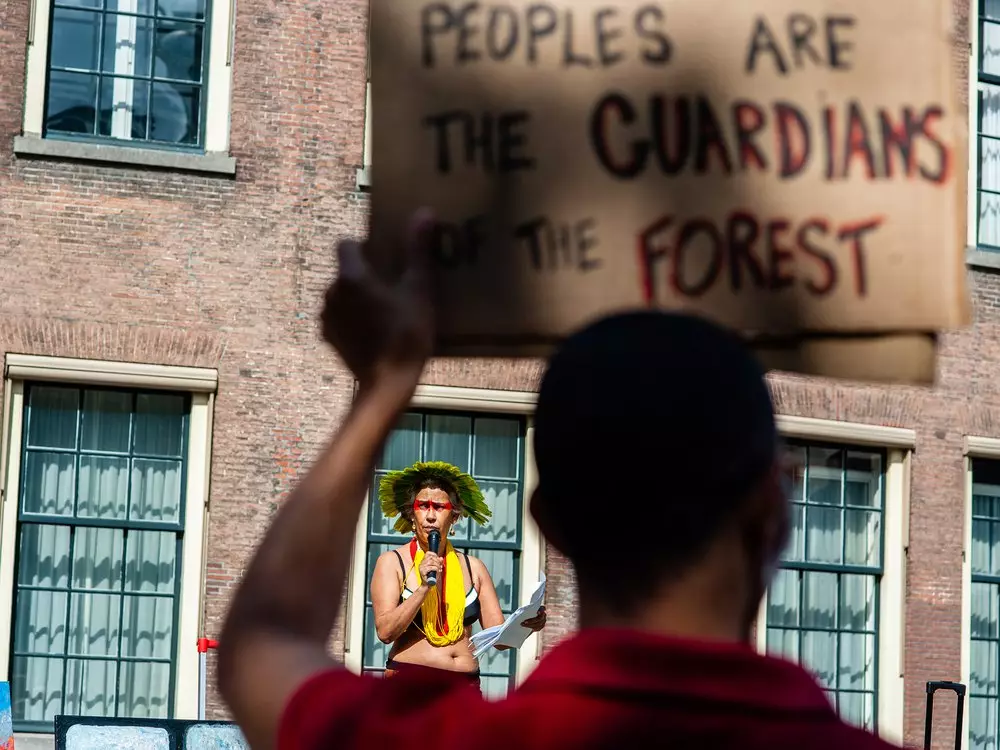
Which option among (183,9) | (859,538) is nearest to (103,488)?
(183,9)

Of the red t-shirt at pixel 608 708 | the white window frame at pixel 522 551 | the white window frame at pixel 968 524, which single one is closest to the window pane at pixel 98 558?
the white window frame at pixel 522 551

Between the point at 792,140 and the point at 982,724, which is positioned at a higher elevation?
the point at 792,140

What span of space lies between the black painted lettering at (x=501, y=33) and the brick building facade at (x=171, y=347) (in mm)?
10490

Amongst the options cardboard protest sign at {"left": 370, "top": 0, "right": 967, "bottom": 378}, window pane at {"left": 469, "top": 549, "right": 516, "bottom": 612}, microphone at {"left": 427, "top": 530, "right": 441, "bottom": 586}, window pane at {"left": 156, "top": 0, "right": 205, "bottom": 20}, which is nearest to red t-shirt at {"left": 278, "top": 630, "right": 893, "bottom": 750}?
cardboard protest sign at {"left": 370, "top": 0, "right": 967, "bottom": 378}

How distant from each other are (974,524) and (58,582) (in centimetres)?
718

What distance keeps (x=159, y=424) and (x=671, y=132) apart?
35.6ft

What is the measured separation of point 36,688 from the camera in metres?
12.2

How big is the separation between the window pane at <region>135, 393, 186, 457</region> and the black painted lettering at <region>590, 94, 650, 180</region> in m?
10.8

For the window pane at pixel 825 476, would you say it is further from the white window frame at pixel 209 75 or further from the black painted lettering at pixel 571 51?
the black painted lettering at pixel 571 51

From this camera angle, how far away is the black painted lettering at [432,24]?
184 cm

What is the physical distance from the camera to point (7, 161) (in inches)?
476

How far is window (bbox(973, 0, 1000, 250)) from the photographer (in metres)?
14.9

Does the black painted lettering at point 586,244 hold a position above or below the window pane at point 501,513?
above

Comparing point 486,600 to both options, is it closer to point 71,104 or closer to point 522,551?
point 522,551
